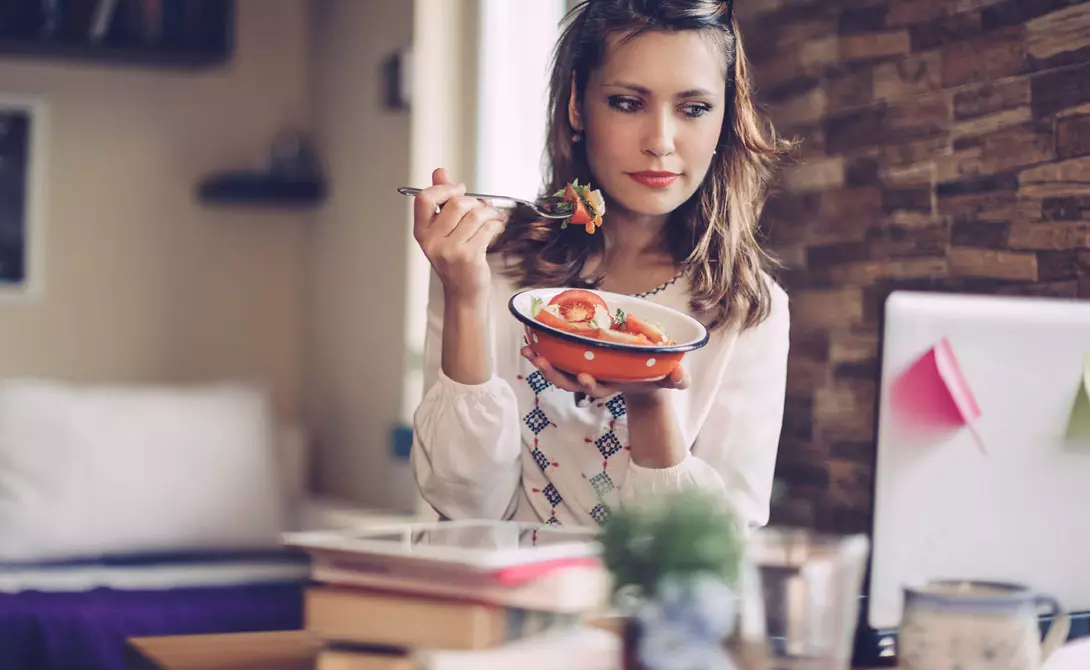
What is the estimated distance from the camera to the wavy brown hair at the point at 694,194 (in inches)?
55.4

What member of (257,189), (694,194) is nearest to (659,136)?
(694,194)

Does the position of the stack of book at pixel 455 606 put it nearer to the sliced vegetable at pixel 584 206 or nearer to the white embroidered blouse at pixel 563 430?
the white embroidered blouse at pixel 563 430

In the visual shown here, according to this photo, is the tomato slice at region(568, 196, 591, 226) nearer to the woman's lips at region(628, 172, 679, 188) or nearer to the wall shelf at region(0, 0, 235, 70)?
the woman's lips at region(628, 172, 679, 188)

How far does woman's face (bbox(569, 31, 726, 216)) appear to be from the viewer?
1.36 m

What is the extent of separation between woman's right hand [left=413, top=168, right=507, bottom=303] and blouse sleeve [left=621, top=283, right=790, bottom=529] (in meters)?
0.31

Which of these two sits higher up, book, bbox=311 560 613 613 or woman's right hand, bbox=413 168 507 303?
woman's right hand, bbox=413 168 507 303

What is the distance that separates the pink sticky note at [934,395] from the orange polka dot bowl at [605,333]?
178 mm

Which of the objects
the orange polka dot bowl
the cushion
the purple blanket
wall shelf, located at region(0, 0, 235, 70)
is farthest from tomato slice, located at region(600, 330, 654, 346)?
wall shelf, located at region(0, 0, 235, 70)

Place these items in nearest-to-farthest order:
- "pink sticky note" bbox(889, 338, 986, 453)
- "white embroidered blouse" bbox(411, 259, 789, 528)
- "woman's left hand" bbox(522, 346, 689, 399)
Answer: "pink sticky note" bbox(889, 338, 986, 453), "woman's left hand" bbox(522, 346, 689, 399), "white embroidered blouse" bbox(411, 259, 789, 528)

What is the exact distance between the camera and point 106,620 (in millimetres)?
2539

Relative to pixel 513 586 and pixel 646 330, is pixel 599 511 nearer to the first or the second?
pixel 646 330

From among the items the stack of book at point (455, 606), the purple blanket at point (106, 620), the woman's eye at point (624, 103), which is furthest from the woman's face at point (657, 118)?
the purple blanket at point (106, 620)

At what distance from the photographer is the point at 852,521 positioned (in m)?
2.32

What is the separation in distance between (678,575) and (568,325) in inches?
16.8
